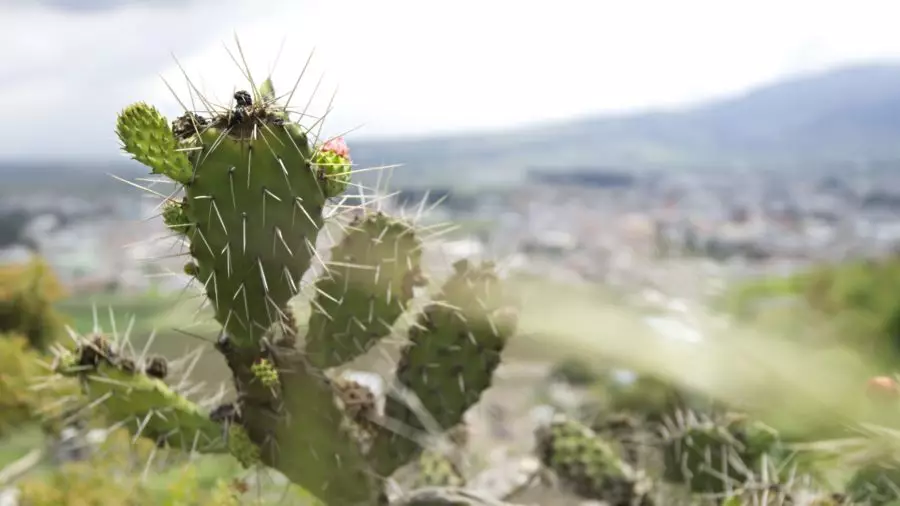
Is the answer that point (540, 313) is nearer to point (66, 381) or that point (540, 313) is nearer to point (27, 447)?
point (66, 381)

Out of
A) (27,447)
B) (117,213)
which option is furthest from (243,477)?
(117,213)

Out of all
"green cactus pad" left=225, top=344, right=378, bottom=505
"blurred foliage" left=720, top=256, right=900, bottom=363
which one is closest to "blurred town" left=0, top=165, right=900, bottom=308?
"green cactus pad" left=225, top=344, right=378, bottom=505

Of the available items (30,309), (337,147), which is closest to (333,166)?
(337,147)

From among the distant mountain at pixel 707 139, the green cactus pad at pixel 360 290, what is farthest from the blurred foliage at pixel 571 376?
the green cactus pad at pixel 360 290

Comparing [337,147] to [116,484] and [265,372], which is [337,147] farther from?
[116,484]

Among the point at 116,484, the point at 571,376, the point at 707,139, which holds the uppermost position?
the point at 707,139
